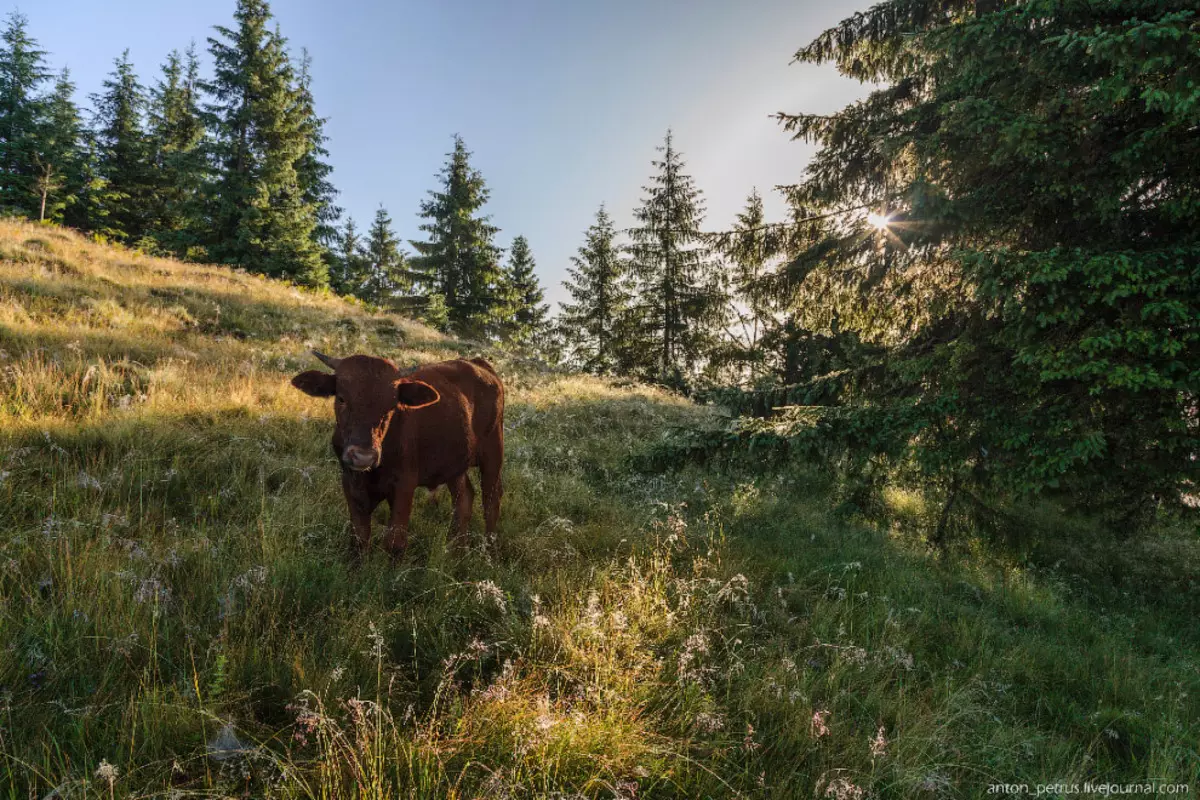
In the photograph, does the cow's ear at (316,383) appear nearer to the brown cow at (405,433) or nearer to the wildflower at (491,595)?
the brown cow at (405,433)

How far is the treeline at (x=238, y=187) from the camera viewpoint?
24.0 meters

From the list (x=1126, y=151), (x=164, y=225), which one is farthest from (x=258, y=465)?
(x=164, y=225)

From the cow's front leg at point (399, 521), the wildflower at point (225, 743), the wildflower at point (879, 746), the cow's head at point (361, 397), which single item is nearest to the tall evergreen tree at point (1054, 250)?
the wildflower at point (879, 746)

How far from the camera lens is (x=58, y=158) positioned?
1310 inches

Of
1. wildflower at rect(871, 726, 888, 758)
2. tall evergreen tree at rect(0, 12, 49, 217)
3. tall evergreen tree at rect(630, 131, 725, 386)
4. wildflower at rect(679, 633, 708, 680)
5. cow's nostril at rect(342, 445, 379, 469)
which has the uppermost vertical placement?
tall evergreen tree at rect(0, 12, 49, 217)

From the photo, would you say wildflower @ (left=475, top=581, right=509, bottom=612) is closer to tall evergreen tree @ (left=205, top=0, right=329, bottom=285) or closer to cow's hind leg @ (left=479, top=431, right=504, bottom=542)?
cow's hind leg @ (left=479, top=431, right=504, bottom=542)

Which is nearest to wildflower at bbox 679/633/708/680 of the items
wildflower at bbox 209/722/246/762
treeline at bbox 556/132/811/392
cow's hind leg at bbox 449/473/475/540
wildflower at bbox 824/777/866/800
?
wildflower at bbox 824/777/866/800

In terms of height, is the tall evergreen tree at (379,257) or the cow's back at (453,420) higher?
the tall evergreen tree at (379,257)

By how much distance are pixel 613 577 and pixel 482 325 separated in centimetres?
3034

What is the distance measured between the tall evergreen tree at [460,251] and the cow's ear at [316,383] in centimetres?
2854

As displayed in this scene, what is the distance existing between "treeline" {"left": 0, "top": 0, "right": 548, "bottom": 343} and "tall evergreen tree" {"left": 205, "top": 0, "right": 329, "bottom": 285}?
60mm

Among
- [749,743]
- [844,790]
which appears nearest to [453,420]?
[749,743]

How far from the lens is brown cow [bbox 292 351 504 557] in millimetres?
3535

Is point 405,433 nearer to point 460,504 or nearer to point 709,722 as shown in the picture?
point 460,504
